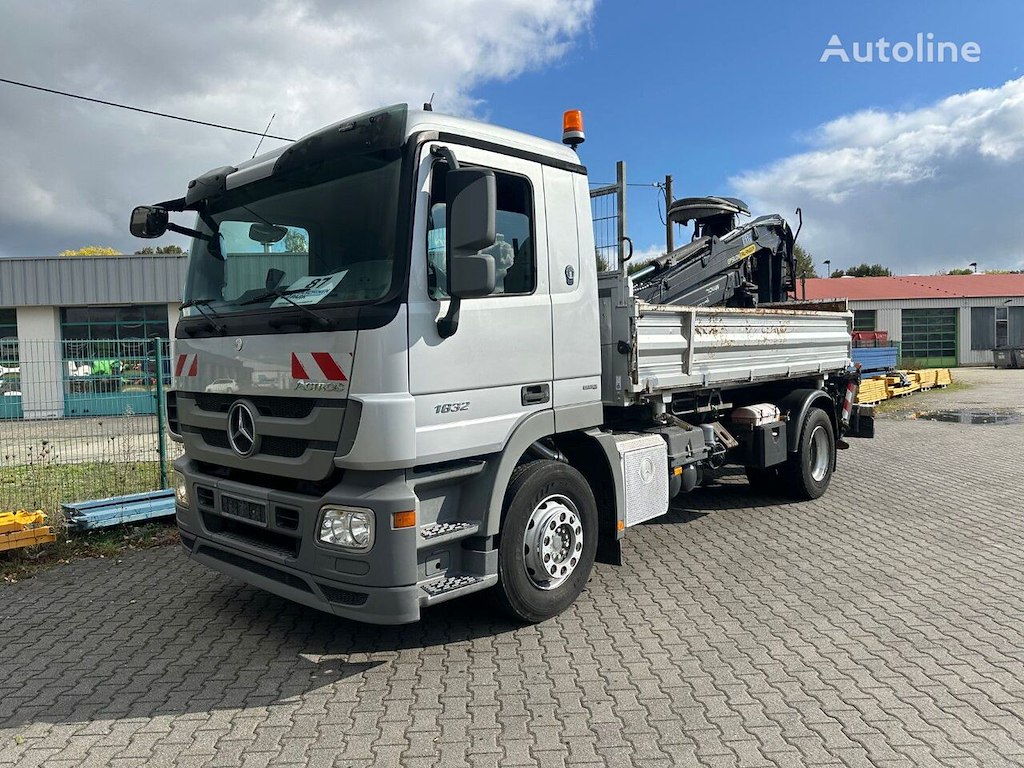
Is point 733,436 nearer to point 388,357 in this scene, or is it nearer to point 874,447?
point 388,357

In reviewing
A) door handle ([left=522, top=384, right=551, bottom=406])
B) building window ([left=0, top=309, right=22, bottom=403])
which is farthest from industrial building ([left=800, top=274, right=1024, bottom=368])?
building window ([left=0, top=309, right=22, bottom=403])

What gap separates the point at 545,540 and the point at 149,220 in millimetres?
3211

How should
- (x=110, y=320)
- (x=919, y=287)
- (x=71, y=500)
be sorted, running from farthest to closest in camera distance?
(x=919, y=287)
(x=110, y=320)
(x=71, y=500)

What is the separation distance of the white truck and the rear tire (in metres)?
2.98

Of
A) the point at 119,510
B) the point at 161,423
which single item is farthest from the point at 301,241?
the point at 161,423

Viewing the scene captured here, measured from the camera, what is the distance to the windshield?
352 cm

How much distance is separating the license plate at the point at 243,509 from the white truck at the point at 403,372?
0.04 ft

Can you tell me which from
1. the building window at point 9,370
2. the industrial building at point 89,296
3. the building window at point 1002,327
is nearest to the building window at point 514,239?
the building window at point 9,370

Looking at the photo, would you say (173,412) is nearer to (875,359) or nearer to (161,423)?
(161,423)

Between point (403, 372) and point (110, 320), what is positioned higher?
point (110, 320)

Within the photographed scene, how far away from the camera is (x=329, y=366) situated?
11.3ft

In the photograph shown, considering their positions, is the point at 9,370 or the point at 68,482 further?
the point at 68,482

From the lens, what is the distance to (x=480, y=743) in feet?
10.0

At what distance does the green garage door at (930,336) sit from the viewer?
36.7 meters
